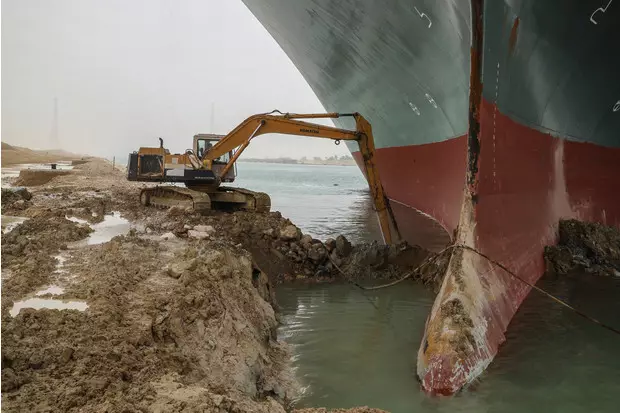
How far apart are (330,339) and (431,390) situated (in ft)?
4.76

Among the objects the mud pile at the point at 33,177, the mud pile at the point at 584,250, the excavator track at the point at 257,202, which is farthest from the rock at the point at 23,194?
the mud pile at the point at 584,250

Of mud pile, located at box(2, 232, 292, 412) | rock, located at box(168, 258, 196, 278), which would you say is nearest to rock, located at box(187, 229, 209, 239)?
mud pile, located at box(2, 232, 292, 412)

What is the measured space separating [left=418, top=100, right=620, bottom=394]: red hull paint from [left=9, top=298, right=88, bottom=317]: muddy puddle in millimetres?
2760

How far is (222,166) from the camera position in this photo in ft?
30.4

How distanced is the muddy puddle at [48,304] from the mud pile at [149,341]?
9 cm

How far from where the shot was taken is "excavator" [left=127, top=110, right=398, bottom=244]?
7.70 meters

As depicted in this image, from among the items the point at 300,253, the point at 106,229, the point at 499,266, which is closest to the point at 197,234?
the point at 106,229

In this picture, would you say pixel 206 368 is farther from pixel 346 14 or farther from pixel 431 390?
pixel 346 14

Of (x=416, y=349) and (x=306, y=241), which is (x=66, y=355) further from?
(x=306, y=241)

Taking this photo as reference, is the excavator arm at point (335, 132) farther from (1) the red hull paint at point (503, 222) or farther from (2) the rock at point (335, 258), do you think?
(1) the red hull paint at point (503, 222)

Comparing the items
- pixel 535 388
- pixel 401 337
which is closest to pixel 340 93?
pixel 401 337

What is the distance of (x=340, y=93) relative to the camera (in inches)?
531

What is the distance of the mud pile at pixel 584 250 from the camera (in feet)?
22.6

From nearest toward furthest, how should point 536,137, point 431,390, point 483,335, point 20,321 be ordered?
1. point 20,321
2. point 431,390
3. point 483,335
4. point 536,137
